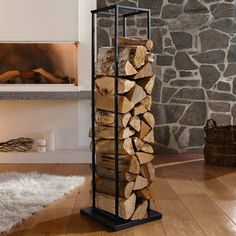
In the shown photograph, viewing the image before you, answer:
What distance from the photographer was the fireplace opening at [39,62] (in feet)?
15.6

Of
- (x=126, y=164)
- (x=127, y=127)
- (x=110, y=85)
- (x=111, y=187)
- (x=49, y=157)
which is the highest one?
(x=110, y=85)

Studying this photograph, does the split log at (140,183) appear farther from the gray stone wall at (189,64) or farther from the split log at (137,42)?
the gray stone wall at (189,64)

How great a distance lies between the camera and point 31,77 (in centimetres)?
476

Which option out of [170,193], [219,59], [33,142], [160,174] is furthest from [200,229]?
[219,59]

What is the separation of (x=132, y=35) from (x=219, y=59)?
1125 millimetres

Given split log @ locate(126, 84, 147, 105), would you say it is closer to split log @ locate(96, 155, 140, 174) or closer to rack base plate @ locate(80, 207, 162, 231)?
split log @ locate(96, 155, 140, 174)

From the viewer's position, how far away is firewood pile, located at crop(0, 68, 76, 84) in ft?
15.5

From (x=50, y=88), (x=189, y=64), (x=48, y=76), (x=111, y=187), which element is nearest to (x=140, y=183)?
(x=111, y=187)

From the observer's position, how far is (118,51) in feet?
8.51

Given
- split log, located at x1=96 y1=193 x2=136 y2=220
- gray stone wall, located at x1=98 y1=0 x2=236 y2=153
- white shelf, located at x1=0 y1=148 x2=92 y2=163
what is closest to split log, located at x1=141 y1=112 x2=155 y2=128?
split log, located at x1=96 y1=193 x2=136 y2=220

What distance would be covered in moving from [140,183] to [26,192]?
3.57ft

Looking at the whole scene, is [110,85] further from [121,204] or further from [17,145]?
[17,145]

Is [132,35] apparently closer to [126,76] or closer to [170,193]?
[170,193]

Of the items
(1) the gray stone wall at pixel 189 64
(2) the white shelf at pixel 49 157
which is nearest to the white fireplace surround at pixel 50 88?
(2) the white shelf at pixel 49 157
